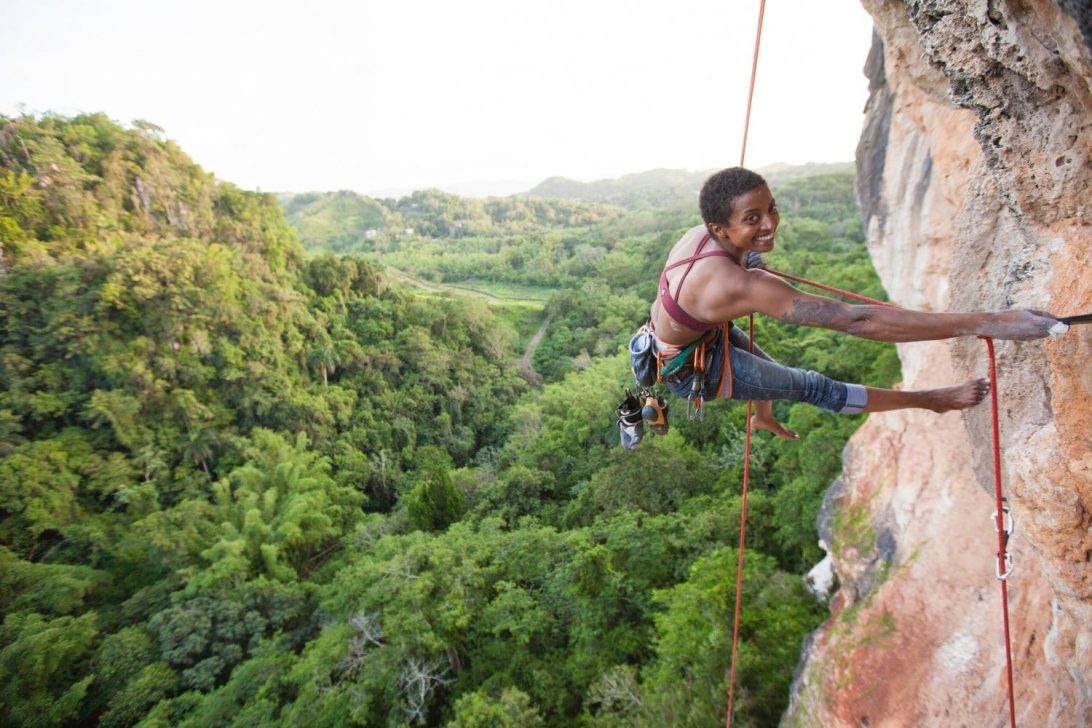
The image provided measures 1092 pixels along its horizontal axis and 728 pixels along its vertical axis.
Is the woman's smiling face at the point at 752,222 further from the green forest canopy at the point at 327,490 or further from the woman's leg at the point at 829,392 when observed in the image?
the green forest canopy at the point at 327,490

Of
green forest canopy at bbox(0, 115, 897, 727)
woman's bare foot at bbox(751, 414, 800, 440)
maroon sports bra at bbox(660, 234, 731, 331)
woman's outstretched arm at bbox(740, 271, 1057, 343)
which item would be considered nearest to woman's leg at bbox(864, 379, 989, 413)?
woman's outstretched arm at bbox(740, 271, 1057, 343)

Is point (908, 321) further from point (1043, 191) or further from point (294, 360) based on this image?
point (294, 360)

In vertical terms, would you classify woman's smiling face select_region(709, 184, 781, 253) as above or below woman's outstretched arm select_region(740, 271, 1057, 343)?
above

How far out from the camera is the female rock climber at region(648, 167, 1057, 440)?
71.2 inches

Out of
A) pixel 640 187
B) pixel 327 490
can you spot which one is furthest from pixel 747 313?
pixel 640 187

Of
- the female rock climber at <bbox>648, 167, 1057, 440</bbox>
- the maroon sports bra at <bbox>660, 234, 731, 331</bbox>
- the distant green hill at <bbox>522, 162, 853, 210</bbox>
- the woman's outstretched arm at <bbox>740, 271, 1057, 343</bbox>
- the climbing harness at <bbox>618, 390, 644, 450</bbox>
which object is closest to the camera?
the woman's outstretched arm at <bbox>740, 271, 1057, 343</bbox>

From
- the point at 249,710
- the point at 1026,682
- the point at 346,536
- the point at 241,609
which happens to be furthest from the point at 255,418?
the point at 1026,682

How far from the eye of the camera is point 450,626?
1023cm

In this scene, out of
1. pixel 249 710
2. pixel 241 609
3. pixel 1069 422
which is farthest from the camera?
pixel 241 609

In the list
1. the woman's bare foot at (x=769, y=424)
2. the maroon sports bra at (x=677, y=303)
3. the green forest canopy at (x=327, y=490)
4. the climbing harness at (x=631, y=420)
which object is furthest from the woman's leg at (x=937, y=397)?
the green forest canopy at (x=327, y=490)

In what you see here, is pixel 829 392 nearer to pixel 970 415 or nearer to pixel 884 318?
pixel 884 318

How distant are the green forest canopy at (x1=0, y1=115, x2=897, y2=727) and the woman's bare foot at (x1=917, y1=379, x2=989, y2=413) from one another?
5.73 meters

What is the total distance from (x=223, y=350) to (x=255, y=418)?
9.24ft

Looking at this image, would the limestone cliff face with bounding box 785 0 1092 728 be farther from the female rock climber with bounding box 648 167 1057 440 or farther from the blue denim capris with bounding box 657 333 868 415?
the blue denim capris with bounding box 657 333 868 415
